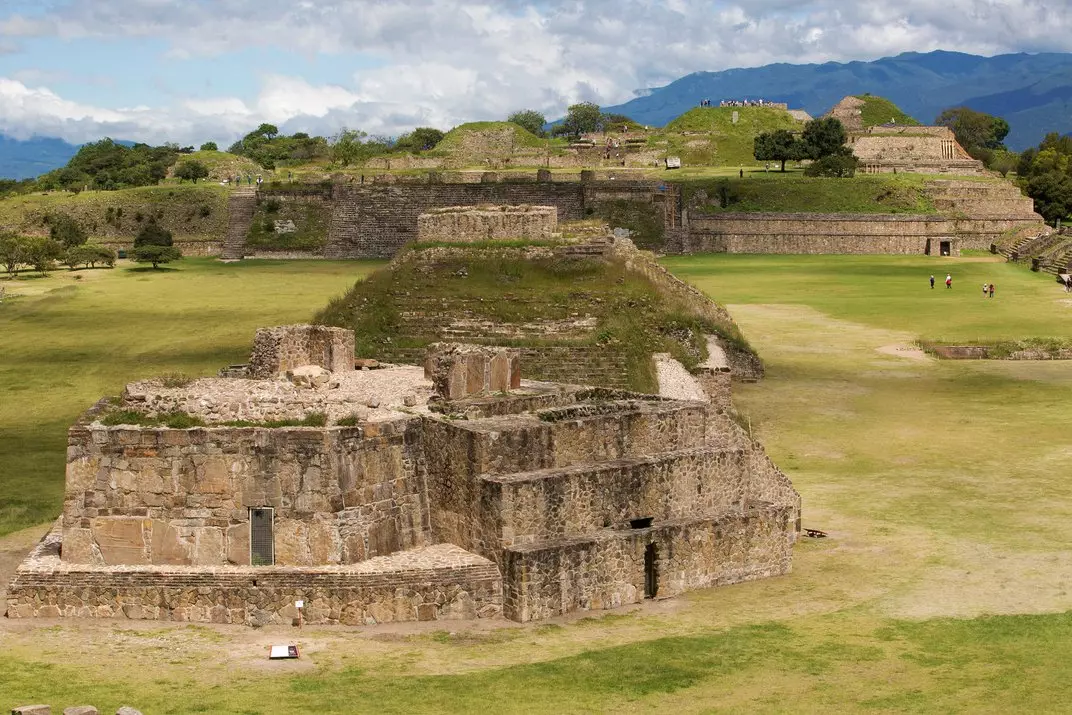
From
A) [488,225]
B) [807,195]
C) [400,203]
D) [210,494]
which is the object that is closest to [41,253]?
[400,203]

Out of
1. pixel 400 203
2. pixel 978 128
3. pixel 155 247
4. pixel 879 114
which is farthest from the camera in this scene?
pixel 978 128

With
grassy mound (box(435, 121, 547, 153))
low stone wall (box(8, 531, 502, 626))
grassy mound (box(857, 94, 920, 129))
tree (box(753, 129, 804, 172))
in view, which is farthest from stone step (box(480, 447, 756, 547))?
grassy mound (box(857, 94, 920, 129))

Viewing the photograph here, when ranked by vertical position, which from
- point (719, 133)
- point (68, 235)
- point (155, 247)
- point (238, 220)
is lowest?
point (155, 247)

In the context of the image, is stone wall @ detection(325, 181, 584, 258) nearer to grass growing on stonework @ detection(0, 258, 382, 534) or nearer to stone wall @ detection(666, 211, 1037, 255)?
grass growing on stonework @ detection(0, 258, 382, 534)

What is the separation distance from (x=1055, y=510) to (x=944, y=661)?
28.3 ft

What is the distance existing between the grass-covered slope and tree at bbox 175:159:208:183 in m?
7.93

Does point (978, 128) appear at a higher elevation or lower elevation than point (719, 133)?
higher

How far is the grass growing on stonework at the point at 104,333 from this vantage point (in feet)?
94.2

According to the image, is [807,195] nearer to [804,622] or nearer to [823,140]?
[823,140]

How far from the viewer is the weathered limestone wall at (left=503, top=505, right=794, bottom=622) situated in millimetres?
18422

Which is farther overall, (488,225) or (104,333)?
(104,333)

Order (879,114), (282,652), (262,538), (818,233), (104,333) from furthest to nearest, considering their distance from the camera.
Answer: (879,114) < (818,233) < (104,333) < (262,538) < (282,652)

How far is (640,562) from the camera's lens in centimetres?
1939

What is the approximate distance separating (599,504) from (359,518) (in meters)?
3.08
